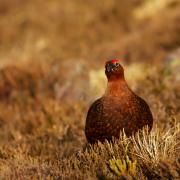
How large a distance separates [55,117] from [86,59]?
4.74m

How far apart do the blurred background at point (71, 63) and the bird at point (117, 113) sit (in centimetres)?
43

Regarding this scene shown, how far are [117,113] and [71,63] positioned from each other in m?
6.75

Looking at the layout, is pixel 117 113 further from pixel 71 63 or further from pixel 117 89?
pixel 71 63

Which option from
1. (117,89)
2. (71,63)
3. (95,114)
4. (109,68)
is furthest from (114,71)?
(71,63)

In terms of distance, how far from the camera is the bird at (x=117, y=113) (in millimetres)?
5477

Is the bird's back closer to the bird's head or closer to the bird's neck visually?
the bird's neck

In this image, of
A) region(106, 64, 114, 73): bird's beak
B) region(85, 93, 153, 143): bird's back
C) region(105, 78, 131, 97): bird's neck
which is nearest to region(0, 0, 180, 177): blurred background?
region(85, 93, 153, 143): bird's back

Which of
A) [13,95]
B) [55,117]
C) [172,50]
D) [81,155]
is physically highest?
[172,50]

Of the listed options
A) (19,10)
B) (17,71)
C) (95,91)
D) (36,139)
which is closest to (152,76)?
(95,91)

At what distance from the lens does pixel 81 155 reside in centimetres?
560

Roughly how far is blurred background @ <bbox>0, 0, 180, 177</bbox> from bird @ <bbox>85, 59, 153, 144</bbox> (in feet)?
1.41

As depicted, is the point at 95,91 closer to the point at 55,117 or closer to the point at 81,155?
the point at 55,117

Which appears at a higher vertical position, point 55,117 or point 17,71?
point 17,71

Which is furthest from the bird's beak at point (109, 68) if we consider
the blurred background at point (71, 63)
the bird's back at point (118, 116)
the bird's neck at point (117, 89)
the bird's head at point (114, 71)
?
the blurred background at point (71, 63)
